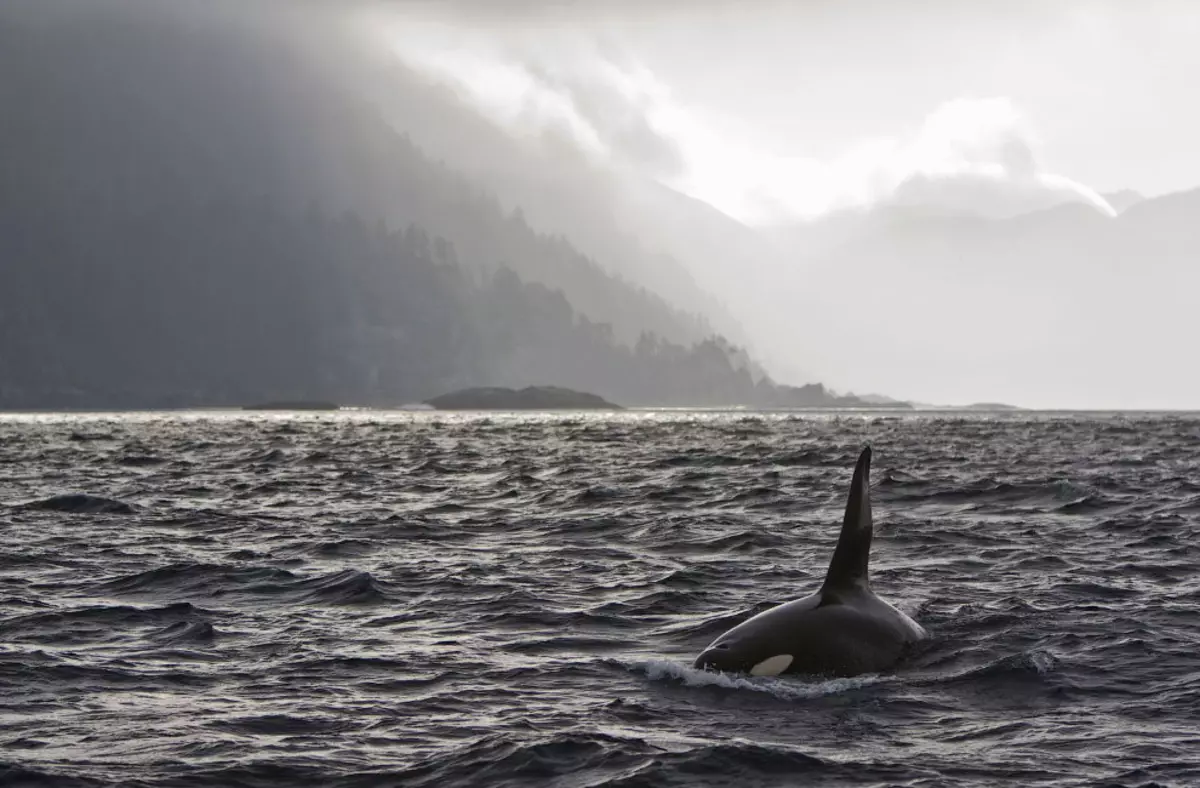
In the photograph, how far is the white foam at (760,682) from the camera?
13.6 meters

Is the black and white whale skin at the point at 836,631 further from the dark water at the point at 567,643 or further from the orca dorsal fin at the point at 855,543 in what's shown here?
the dark water at the point at 567,643

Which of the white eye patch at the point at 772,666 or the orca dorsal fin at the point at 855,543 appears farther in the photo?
the orca dorsal fin at the point at 855,543

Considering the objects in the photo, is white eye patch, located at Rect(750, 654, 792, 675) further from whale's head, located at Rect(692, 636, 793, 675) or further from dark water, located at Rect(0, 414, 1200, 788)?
dark water, located at Rect(0, 414, 1200, 788)

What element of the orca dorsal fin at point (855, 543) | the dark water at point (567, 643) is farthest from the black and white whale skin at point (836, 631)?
the dark water at point (567, 643)

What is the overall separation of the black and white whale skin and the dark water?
13.5 inches

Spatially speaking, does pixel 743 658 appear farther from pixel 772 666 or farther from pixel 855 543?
pixel 855 543

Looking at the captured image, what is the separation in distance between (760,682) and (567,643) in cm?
329

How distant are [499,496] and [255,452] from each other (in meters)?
34.9

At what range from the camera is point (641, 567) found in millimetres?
23016

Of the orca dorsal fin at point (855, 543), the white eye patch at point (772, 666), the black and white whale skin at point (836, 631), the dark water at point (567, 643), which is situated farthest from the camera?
the orca dorsal fin at point (855, 543)

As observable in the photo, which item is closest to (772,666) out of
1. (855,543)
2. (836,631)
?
(836,631)

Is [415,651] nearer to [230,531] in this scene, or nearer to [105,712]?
[105,712]

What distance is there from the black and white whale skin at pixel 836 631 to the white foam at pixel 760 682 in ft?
0.57

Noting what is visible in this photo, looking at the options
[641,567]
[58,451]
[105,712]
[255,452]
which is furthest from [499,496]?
[58,451]
